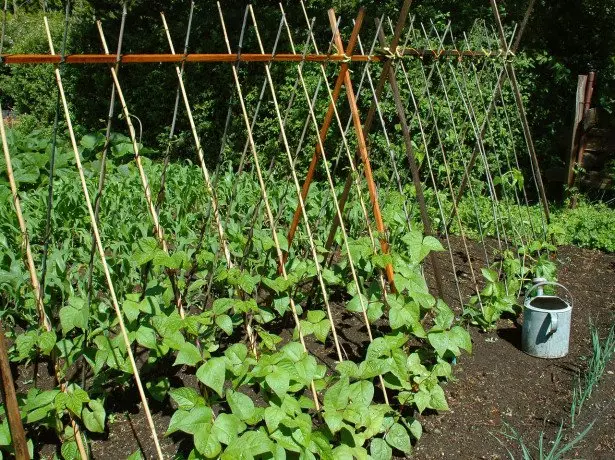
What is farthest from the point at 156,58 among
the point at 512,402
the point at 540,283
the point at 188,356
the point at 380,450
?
the point at 540,283

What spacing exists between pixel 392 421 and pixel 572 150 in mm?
5130

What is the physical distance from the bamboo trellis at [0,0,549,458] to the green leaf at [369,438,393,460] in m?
0.25

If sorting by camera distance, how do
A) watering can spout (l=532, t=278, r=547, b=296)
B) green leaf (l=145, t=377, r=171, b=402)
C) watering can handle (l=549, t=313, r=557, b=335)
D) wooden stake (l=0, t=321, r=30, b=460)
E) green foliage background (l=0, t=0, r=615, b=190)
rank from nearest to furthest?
wooden stake (l=0, t=321, r=30, b=460), green leaf (l=145, t=377, r=171, b=402), watering can handle (l=549, t=313, r=557, b=335), watering can spout (l=532, t=278, r=547, b=296), green foliage background (l=0, t=0, r=615, b=190)

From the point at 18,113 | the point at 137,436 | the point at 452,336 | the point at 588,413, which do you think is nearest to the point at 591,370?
the point at 588,413

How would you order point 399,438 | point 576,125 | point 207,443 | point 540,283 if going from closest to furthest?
point 207,443 → point 399,438 → point 540,283 → point 576,125

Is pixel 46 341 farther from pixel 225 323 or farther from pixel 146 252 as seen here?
pixel 225 323

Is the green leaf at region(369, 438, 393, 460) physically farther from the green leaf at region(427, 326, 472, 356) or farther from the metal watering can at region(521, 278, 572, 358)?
the metal watering can at region(521, 278, 572, 358)

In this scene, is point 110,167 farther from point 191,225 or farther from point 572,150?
point 572,150

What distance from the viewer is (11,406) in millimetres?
1916

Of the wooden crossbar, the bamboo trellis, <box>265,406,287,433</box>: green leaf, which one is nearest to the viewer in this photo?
the wooden crossbar

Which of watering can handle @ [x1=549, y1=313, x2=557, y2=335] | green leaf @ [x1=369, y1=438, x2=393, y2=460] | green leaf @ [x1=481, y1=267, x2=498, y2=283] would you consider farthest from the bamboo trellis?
watering can handle @ [x1=549, y1=313, x2=557, y2=335]

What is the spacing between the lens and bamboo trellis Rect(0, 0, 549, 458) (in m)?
2.37

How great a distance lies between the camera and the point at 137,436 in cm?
265

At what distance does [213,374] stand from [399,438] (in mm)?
924
